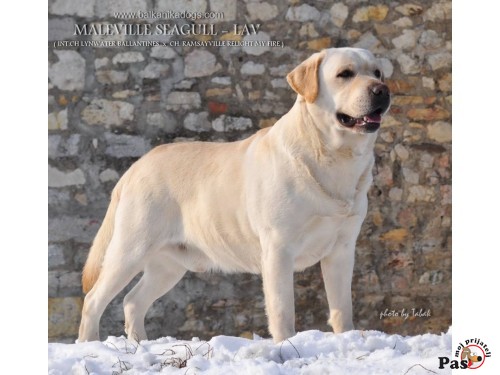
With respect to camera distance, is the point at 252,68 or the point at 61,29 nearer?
the point at 61,29

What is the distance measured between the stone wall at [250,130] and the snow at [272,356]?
4.59ft

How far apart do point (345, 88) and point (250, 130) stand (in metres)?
2.21

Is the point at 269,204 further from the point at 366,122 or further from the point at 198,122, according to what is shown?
the point at 198,122

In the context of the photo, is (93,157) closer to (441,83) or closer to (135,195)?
(135,195)

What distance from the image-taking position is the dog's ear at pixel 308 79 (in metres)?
4.78

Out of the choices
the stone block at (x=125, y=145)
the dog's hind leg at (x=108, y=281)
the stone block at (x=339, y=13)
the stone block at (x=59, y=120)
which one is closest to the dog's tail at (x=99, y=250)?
the dog's hind leg at (x=108, y=281)

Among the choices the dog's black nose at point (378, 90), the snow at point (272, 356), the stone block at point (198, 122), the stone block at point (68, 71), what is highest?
the stone block at point (68, 71)

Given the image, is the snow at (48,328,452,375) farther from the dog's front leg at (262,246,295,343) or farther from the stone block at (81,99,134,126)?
the stone block at (81,99,134,126)

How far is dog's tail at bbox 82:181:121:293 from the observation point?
18.7ft

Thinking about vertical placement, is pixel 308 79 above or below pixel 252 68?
below

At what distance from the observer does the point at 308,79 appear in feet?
15.8
